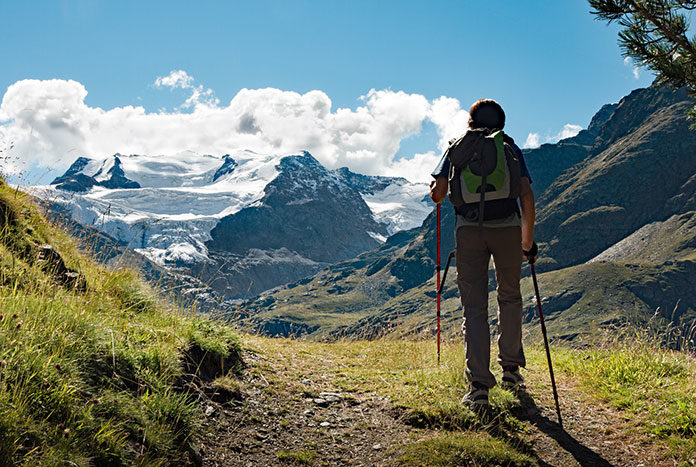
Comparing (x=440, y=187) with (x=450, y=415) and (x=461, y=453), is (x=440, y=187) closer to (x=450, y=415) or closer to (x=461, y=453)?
(x=450, y=415)

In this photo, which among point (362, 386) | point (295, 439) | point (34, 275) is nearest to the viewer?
point (295, 439)

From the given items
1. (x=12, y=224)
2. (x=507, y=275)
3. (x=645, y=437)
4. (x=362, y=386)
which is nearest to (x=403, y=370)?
(x=362, y=386)

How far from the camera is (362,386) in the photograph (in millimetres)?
7418

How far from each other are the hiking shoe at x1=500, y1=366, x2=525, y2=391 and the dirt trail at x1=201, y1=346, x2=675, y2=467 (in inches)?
7.6

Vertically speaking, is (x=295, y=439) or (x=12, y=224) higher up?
(x=12, y=224)

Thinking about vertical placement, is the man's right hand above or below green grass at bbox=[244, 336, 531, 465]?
above

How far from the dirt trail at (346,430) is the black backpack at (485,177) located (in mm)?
2663

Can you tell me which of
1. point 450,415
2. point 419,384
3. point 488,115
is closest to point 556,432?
point 450,415

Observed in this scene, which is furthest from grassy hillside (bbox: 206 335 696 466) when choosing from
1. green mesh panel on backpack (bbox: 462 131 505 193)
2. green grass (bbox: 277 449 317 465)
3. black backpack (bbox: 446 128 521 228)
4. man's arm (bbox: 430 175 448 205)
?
green mesh panel on backpack (bbox: 462 131 505 193)

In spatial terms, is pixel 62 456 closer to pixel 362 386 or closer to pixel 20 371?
pixel 20 371

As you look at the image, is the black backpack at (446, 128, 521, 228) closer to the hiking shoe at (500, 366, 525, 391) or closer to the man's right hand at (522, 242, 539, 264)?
the man's right hand at (522, 242, 539, 264)

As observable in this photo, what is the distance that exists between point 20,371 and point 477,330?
494 cm

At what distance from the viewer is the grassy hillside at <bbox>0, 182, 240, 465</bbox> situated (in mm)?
3664

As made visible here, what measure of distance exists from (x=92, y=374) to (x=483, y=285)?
4626 millimetres
